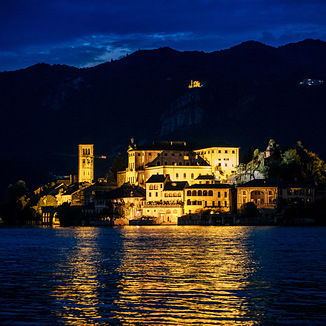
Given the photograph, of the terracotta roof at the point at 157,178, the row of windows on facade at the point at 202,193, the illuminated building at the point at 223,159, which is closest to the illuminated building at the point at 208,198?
the row of windows on facade at the point at 202,193

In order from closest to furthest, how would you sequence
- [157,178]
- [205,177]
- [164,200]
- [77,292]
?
1. [77,292]
2. [164,200]
3. [157,178]
4. [205,177]

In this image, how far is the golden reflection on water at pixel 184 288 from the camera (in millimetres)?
30625

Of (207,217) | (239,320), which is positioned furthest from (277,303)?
(207,217)

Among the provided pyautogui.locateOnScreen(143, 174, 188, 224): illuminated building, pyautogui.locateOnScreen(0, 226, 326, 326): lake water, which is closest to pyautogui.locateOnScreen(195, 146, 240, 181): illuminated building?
pyautogui.locateOnScreen(143, 174, 188, 224): illuminated building

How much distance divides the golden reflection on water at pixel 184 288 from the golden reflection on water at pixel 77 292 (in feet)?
4.19

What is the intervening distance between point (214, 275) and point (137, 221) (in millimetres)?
121560

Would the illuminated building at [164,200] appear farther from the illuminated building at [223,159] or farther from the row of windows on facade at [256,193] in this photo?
the illuminated building at [223,159]

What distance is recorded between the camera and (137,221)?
545 feet

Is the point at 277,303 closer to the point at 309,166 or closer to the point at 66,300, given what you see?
the point at 66,300

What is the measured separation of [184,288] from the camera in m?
38.7

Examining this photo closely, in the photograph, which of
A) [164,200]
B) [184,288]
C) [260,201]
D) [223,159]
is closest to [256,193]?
[260,201]

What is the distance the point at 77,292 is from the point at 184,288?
5.12m

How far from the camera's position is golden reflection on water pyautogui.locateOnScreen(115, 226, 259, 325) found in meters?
30.6

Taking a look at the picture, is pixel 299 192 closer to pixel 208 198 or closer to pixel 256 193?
pixel 256 193
